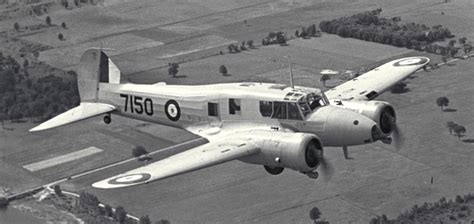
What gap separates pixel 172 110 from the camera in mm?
90750

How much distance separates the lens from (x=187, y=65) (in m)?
190

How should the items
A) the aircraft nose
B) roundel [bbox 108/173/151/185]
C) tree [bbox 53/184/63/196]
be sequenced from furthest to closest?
tree [bbox 53/184/63/196]
the aircraft nose
roundel [bbox 108/173/151/185]

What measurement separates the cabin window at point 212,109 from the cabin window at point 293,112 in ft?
22.6

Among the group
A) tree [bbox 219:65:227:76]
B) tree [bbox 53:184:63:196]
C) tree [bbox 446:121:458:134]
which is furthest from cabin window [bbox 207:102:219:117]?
tree [bbox 219:65:227:76]

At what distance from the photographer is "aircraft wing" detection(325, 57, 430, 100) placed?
3625 inches

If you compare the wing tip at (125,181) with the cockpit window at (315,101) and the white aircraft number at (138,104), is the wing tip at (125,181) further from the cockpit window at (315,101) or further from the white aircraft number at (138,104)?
the white aircraft number at (138,104)

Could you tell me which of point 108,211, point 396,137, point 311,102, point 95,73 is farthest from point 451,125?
point 311,102

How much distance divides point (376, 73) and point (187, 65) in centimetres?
9393

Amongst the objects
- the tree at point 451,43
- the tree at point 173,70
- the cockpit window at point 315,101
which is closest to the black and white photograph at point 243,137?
the cockpit window at point 315,101

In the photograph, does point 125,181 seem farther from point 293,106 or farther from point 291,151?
point 293,106

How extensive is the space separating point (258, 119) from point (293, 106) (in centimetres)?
326

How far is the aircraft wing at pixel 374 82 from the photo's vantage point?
9206 cm

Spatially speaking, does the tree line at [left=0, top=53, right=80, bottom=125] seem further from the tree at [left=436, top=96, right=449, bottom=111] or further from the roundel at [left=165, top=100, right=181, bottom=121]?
the roundel at [left=165, top=100, right=181, bottom=121]

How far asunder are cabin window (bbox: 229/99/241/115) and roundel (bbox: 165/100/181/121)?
6227 mm
